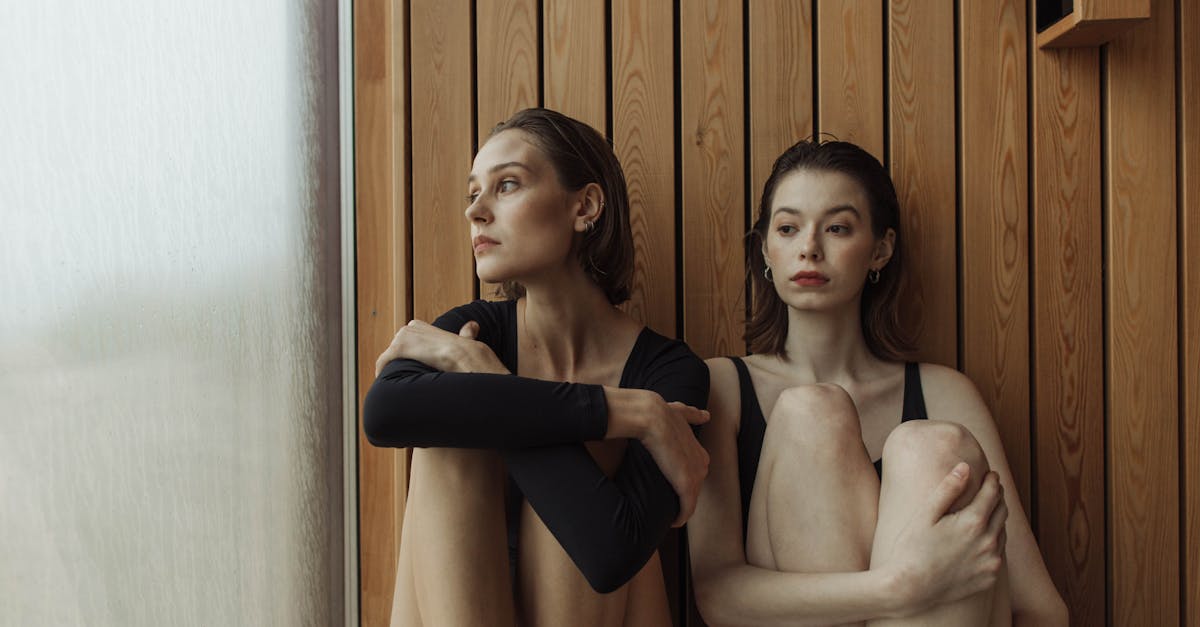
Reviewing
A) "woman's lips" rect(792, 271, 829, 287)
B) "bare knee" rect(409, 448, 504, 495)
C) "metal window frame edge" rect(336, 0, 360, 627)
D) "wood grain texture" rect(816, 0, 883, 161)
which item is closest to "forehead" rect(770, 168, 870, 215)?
"woman's lips" rect(792, 271, 829, 287)

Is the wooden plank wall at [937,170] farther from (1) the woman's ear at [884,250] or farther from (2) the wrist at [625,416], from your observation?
(2) the wrist at [625,416]

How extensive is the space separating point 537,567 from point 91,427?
70 cm

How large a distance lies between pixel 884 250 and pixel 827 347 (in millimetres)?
227

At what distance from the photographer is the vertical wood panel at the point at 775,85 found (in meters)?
1.74

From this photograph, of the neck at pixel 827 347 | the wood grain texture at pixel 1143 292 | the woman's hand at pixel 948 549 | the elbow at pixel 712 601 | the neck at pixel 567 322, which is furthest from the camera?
the wood grain texture at pixel 1143 292

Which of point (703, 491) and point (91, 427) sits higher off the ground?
point (91, 427)

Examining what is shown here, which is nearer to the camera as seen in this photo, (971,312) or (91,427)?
(91,427)

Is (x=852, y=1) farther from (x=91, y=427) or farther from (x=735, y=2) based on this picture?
(x=91, y=427)

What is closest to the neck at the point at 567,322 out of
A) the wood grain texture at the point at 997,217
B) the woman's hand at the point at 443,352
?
the woman's hand at the point at 443,352

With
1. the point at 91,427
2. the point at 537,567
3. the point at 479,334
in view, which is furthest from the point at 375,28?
the point at 537,567

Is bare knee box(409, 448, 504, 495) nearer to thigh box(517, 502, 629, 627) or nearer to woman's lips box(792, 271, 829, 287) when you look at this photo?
thigh box(517, 502, 629, 627)

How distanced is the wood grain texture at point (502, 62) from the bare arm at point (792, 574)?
0.62m

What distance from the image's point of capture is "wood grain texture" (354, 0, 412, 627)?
5.67 ft

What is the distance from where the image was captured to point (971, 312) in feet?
5.67
